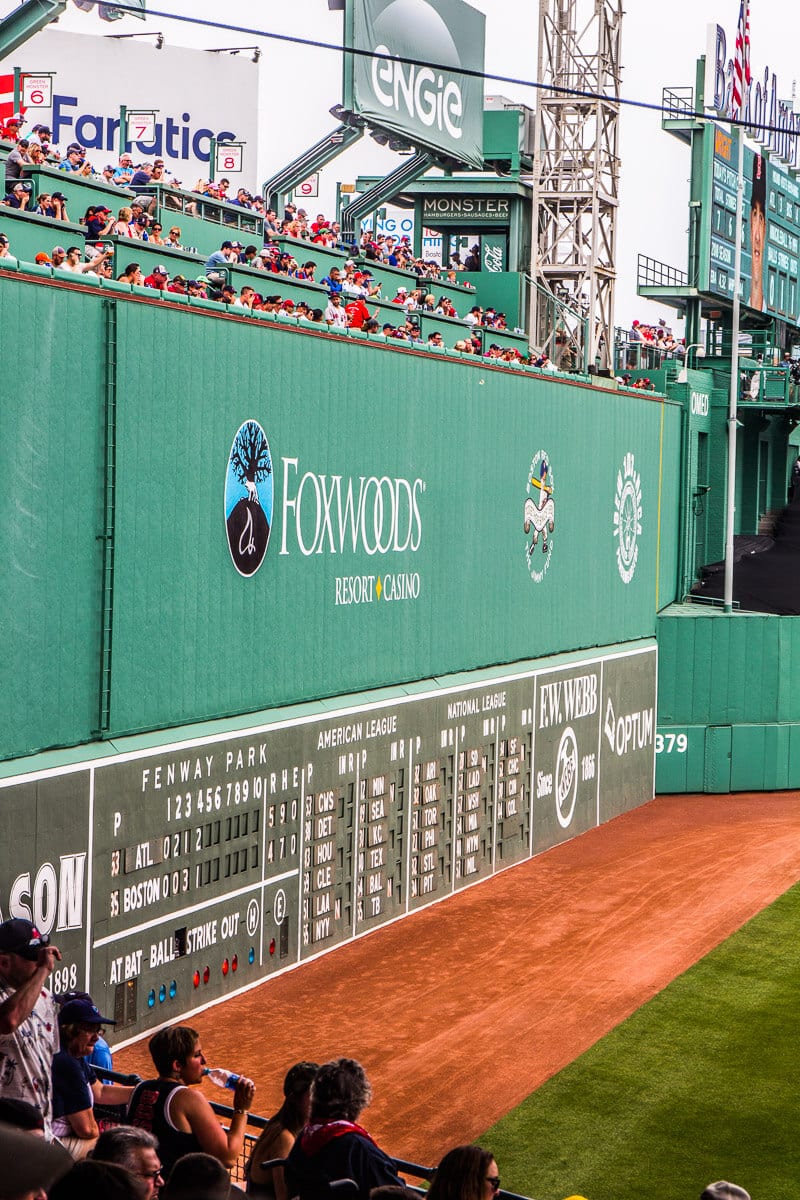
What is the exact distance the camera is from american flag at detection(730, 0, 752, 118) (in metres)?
33.9

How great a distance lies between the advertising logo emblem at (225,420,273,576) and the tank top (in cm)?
784

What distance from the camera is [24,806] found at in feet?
37.2

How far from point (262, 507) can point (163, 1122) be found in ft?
28.3

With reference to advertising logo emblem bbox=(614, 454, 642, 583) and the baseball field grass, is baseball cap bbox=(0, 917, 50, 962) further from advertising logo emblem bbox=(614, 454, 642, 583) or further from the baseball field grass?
advertising logo emblem bbox=(614, 454, 642, 583)

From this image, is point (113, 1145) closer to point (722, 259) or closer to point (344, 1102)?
point (344, 1102)

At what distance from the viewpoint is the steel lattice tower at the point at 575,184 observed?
100ft

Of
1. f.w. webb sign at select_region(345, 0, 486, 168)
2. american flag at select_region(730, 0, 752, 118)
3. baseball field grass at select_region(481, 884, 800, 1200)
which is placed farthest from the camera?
american flag at select_region(730, 0, 752, 118)

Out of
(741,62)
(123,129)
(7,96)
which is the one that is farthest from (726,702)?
(7,96)

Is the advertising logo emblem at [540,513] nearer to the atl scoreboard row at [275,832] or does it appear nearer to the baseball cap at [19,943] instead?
the atl scoreboard row at [275,832]

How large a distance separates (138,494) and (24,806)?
277 centimetres

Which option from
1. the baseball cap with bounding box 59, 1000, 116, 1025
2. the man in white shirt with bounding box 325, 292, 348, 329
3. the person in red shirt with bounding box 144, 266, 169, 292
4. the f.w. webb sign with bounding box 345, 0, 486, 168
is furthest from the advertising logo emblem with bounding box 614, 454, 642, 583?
the baseball cap with bounding box 59, 1000, 116, 1025

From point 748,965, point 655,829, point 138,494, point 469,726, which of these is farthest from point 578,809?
point 138,494

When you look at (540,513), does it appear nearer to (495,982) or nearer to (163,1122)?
(495,982)

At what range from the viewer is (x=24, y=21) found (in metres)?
16.8
